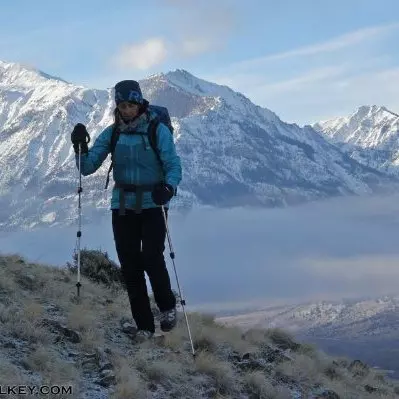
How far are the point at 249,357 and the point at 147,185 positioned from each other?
10.8ft

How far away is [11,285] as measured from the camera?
38.4 ft

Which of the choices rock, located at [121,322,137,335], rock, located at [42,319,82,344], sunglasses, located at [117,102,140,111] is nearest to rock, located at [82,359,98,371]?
rock, located at [42,319,82,344]

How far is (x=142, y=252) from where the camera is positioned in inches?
389

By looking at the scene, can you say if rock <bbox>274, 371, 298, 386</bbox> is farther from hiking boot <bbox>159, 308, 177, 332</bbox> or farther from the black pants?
the black pants

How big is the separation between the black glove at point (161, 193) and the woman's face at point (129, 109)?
3.40 feet

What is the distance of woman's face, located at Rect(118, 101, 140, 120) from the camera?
9789 mm

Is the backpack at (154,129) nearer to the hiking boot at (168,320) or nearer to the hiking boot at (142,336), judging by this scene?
the hiking boot at (168,320)

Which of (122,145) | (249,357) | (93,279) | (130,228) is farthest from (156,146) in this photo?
(93,279)

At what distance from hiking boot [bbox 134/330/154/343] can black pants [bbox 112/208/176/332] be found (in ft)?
1.31

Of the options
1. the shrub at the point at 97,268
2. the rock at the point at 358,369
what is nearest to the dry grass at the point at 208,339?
the rock at the point at 358,369

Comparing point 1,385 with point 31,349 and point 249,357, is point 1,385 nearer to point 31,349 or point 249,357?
point 31,349

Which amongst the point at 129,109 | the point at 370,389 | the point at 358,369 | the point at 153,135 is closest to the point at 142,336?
the point at 153,135

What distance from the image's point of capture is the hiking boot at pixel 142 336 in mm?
10312

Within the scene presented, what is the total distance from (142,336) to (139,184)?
218cm
